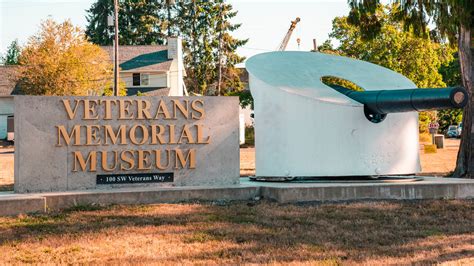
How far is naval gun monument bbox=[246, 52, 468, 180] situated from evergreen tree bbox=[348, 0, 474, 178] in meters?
2.55

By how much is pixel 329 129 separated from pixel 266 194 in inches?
64.0

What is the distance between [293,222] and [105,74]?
33159mm

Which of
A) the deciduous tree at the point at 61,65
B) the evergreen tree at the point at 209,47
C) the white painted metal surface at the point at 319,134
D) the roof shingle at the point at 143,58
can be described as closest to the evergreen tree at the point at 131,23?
the evergreen tree at the point at 209,47

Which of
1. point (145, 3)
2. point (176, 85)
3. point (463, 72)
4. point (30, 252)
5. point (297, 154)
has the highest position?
point (145, 3)

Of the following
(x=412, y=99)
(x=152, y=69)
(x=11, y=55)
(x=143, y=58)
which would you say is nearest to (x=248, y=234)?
(x=412, y=99)

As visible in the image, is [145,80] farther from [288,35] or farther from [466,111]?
[466,111]

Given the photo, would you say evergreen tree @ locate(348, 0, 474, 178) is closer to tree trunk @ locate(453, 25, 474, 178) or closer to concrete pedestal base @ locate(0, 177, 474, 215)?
tree trunk @ locate(453, 25, 474, 178)

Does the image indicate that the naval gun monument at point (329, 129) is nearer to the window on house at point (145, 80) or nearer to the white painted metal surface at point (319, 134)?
the white painted metal surface at point (319, 134)

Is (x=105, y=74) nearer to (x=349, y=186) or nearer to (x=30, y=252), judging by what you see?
(x=349, y=186)

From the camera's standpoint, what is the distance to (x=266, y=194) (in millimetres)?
10617

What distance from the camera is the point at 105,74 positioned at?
40.1m

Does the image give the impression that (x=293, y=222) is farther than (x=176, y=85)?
No

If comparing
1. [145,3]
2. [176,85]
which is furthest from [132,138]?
[145,3]

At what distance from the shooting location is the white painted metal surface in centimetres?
1125
